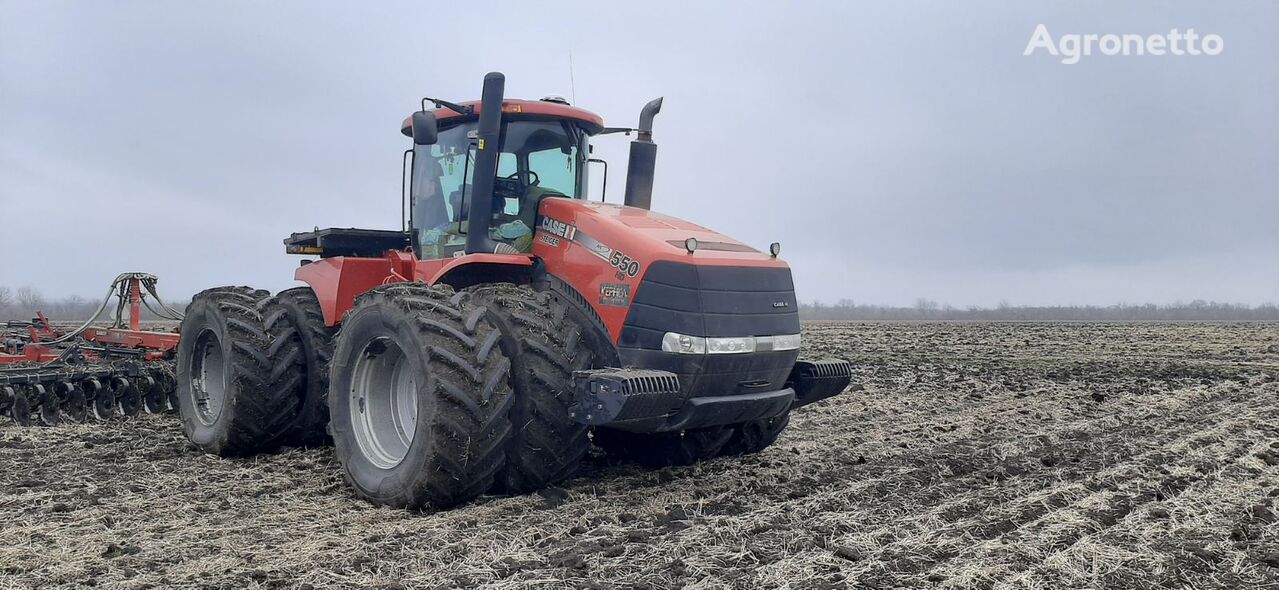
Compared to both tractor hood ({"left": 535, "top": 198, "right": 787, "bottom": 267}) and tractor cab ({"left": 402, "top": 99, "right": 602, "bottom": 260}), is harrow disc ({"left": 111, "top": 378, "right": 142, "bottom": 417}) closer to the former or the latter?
tractor cab ({"left": 402, "top": 99, "right": 602, "bottom": 260})

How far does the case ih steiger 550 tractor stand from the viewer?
5711 millimetres

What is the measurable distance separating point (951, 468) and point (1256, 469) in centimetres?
234

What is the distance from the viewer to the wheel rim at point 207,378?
28.1 feet

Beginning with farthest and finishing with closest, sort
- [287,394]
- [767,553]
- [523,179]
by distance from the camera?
[287,394], [523,179], [767,553]

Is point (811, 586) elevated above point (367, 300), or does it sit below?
below

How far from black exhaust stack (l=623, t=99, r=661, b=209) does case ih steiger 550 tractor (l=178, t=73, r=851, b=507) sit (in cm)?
1

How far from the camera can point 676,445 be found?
7.41 meters

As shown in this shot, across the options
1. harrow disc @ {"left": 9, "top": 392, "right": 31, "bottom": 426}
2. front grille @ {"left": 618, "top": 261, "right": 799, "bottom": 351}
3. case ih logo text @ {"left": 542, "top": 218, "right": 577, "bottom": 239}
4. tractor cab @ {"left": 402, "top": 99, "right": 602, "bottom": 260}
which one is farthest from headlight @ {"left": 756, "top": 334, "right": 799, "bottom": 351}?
harrow disc @ {"left": 9, "top": 392, "right": 31, "bottom": 426}

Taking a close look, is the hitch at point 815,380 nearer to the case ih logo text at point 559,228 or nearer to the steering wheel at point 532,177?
the case ih logo text at point 559,228

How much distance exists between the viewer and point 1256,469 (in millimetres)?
7340

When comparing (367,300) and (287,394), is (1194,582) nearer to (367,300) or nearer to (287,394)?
(367,300)

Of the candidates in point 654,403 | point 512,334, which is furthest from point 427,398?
point 654,403

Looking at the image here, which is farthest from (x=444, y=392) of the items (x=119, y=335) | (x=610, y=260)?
(x=119, y=335)

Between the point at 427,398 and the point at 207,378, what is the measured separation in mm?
4158
